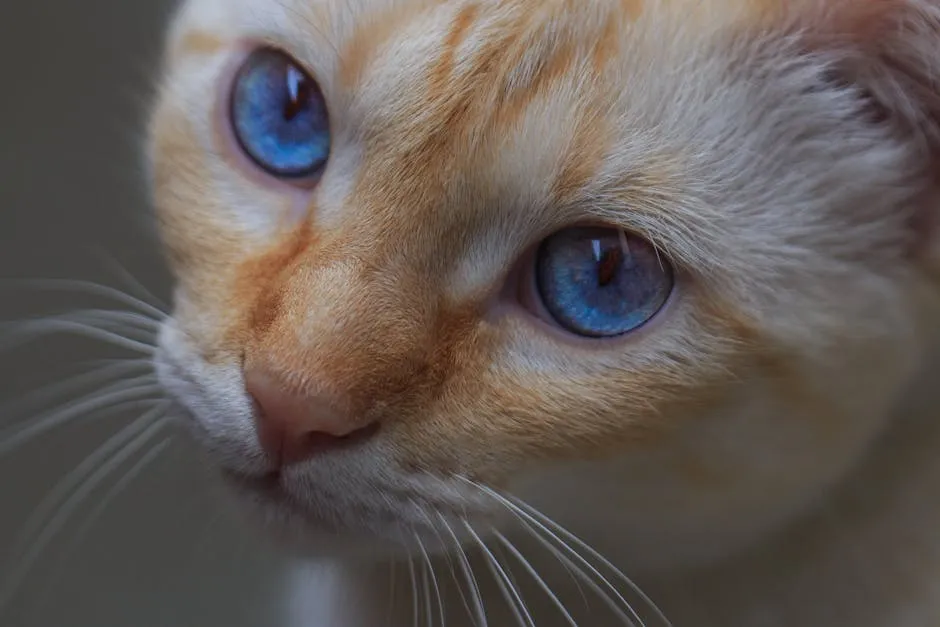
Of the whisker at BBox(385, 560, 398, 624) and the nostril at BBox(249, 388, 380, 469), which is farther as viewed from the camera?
the whisker at BBox(385, 560, 398, 624)

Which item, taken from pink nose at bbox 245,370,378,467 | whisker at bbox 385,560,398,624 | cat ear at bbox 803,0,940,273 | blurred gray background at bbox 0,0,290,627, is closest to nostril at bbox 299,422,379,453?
pink nose at bbox 245,370,378,467

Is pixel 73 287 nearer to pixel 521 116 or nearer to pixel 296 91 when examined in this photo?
pixel 296 91

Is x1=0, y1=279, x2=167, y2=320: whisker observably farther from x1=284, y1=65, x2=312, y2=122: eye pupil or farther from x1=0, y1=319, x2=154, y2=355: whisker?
x1=284, y1=65, x2=312, y2=122: eye pupil

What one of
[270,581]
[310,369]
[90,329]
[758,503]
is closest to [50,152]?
[90,329]

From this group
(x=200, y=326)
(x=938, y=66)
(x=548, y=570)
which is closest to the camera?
(x=938, y=66)

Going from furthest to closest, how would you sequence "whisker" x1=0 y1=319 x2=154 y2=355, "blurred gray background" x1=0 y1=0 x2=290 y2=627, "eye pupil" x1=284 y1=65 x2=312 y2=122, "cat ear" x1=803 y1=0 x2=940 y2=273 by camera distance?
"blurred gray background" x1=0 y1=0 x2=290 y2=627
"whisker" x1=0 y1=319 x2=154 y2=355
"eye pupil" x1=284 y1=65 x2=312 y2=122
"cat ear" x1=803 y1=0 x2=940 y2=273

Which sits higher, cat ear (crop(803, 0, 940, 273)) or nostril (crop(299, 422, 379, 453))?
cat ear (crop(803, 0, 940, 273))

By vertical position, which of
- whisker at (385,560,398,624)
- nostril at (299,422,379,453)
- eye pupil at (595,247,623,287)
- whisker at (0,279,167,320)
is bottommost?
whisker at (385,560,398,624)

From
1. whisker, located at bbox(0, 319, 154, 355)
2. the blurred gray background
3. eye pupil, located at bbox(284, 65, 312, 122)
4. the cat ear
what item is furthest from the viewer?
the blurred gray background

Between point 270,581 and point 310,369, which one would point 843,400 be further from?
point 270,581
